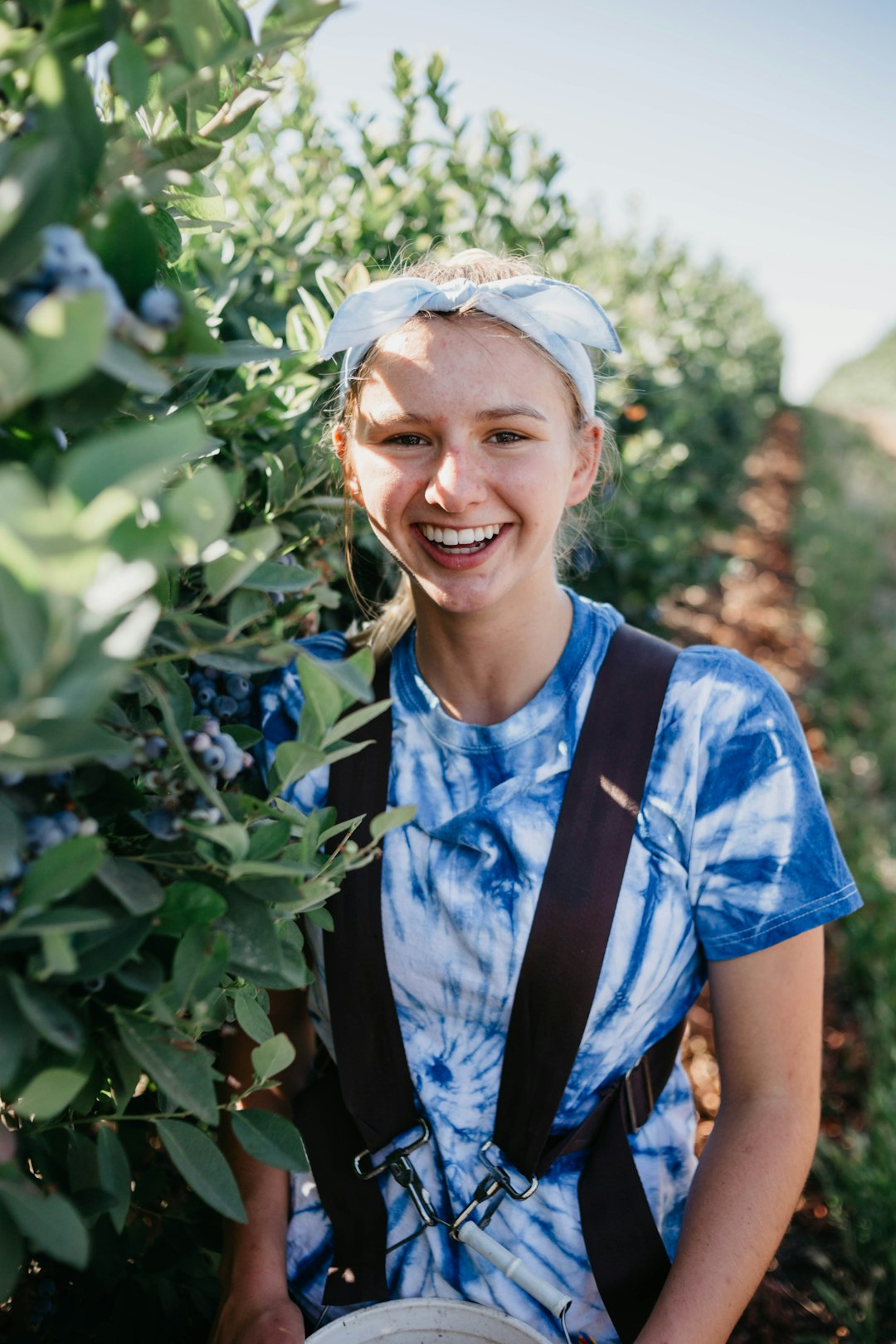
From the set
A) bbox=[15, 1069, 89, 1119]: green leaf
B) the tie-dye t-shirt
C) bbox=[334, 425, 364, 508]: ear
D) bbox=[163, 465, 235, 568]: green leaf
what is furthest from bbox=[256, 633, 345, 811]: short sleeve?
bbox=[163, 465, 235, 568]: green leaf

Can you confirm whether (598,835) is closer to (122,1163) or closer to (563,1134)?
(563,1134)

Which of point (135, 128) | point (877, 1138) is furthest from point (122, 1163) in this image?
point (877, 1138)

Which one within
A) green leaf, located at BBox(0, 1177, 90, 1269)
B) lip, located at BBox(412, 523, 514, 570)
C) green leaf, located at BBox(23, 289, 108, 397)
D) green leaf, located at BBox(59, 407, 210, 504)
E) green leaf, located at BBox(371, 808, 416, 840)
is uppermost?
green leaf, located at BBox(23, 289, 108, 397)

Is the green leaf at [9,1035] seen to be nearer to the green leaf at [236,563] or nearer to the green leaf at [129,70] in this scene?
the green leaf at [236,563]

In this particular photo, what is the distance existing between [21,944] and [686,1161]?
1197 mm

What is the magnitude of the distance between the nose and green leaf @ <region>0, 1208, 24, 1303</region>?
917 millimetres

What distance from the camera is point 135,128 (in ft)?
2.45

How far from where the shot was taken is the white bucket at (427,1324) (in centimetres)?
116

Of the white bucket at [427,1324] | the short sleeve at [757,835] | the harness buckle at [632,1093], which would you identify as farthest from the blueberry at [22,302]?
the harness buckle at [632,1093]

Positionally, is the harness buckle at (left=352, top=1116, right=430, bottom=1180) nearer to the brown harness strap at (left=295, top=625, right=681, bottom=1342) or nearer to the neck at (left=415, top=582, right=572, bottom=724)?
the brown harness strap at (left=295, top=625, right=681, bottom=1342)

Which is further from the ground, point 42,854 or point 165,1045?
point 42,854

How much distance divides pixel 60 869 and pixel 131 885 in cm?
9

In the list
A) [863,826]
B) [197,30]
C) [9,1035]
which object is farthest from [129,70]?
[863,826]

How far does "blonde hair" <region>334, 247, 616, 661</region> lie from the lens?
1.37 meters
